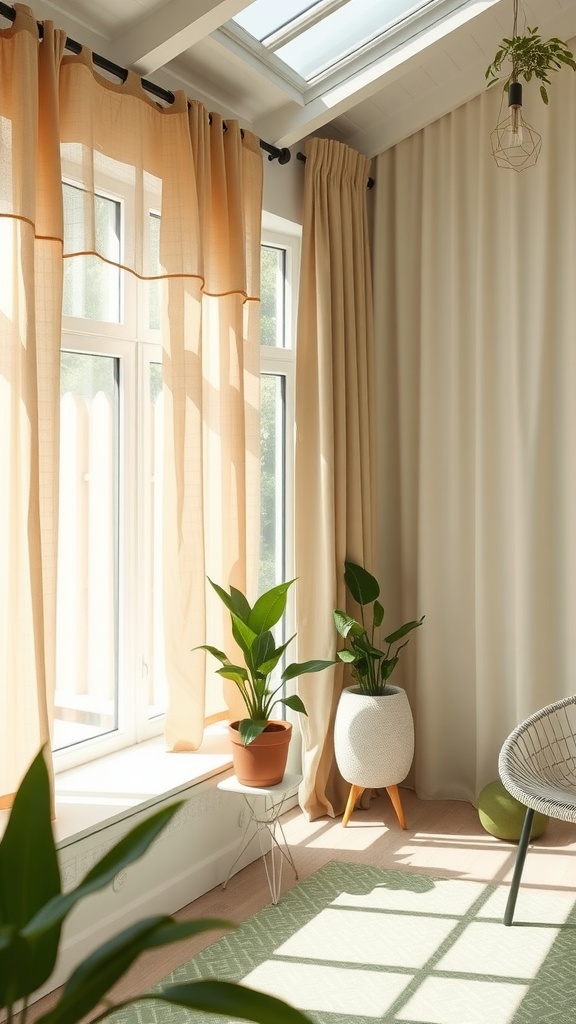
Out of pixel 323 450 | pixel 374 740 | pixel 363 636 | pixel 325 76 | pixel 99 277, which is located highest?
pixel 325 76

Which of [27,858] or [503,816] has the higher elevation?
[27,858]

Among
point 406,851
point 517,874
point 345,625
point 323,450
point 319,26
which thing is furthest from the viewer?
point 323,450

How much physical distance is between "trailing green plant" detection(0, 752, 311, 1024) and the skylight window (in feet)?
8.79

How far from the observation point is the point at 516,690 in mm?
3486

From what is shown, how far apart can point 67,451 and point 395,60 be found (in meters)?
1.80

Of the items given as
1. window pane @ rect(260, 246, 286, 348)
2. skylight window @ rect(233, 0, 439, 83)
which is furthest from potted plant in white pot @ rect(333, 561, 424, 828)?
skylight window @ rect(233, 0, 439, 83)

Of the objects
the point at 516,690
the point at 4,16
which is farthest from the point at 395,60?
the point at 516,690

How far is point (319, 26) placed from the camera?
3.04 meters

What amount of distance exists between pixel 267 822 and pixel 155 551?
951mm

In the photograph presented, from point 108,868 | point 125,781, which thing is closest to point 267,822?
point 125,781

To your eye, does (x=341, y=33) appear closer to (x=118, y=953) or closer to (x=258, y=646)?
(x=258, y=646)

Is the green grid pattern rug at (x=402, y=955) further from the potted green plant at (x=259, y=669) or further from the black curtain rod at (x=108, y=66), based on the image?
the black curtain rod at (x=108, y=66)

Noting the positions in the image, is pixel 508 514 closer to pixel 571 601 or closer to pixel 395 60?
pixel 571 601

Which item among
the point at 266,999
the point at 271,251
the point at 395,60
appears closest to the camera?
the point at 266,999
